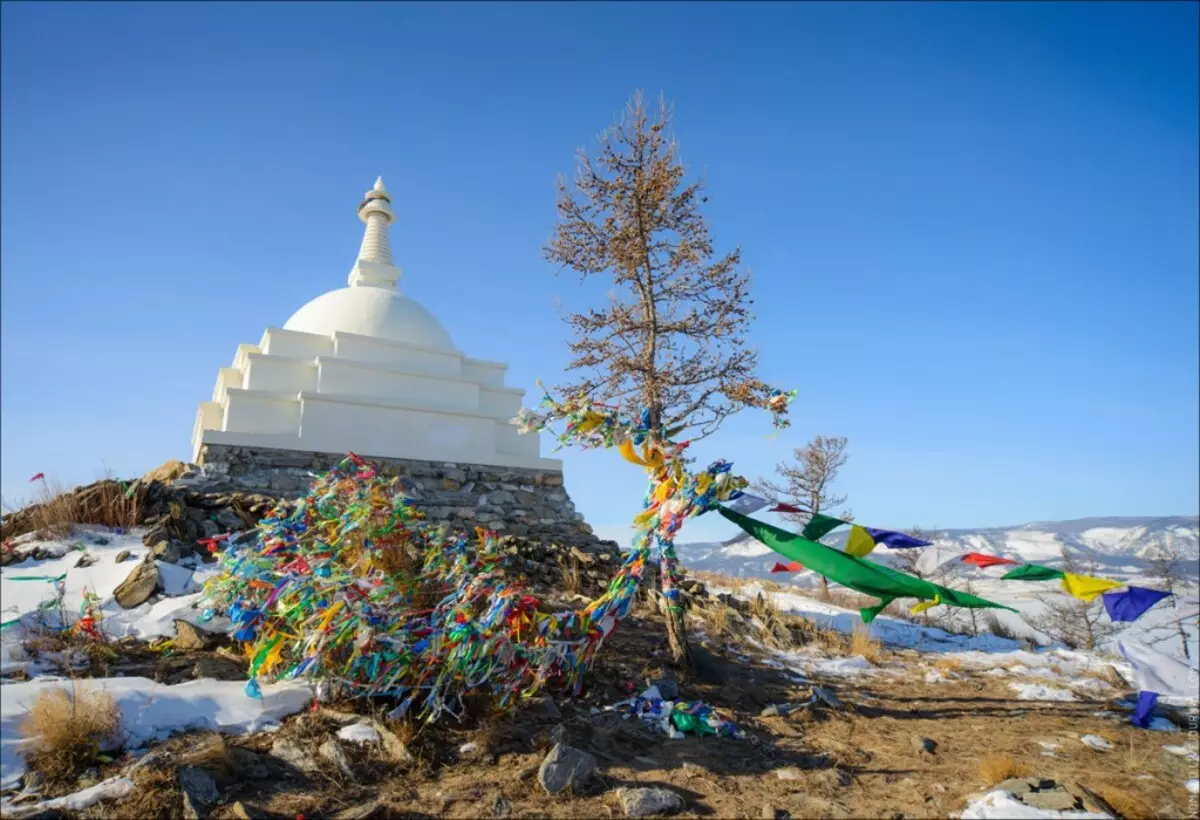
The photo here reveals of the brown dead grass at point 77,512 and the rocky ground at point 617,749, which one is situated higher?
the brown dead grass at point 77,512

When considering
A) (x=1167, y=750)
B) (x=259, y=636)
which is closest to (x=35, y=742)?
(x=259, y=636)

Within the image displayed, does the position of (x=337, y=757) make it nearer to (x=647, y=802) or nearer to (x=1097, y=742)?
(x=647, y=802)

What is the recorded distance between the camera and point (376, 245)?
57.6 feet

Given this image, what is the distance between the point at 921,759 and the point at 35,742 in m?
6.11

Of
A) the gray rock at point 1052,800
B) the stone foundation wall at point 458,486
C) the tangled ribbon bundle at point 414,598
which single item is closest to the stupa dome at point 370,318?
the stone foundation wall at point 458,486

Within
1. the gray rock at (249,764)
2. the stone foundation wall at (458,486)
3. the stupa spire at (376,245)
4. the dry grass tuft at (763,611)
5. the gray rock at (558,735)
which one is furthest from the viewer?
the stupa spire at (376,245)

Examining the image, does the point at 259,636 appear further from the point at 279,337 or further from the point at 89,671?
the point at 279,337

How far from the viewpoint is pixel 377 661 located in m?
4.96

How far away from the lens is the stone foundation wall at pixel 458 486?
1201 centimetres

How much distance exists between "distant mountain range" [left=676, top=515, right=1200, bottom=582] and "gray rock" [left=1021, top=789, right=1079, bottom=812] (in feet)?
6.98

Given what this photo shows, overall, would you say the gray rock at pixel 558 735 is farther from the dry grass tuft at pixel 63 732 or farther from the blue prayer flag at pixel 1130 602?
the blue prayer flag at pixel 1130 602

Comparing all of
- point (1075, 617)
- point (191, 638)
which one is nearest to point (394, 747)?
point (191, 638)

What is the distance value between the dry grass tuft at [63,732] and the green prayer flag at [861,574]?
5.01 meters

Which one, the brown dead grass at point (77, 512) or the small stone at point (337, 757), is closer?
the small stone at point (337, 757)
